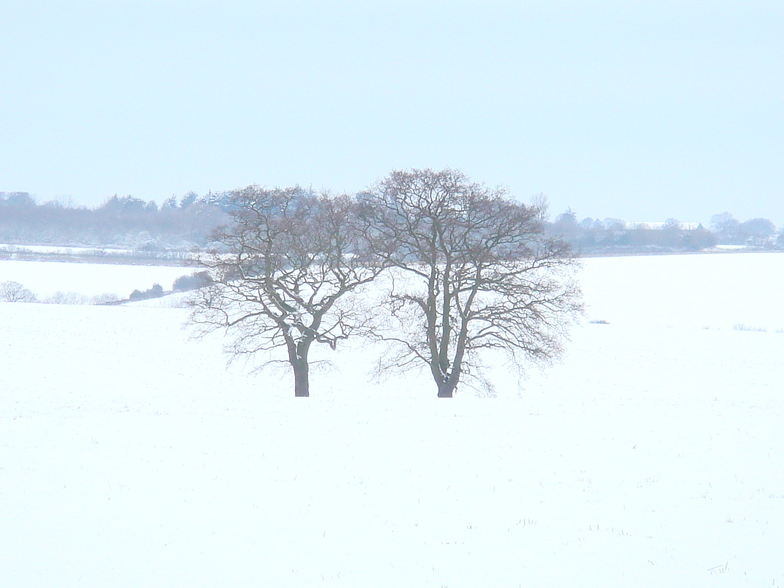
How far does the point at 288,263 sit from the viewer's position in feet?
84.7

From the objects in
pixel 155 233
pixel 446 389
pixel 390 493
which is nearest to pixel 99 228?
pixel 155 233

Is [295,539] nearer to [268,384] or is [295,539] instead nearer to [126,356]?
[268,384]

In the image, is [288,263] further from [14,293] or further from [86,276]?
[86,276]

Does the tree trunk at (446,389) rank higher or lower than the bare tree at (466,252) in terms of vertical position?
lower

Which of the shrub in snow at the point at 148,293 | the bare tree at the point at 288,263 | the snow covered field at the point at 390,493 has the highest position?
the bare tree at the point at 288,263

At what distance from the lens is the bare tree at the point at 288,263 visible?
25250mm

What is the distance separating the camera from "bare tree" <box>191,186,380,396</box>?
25250 millimetres

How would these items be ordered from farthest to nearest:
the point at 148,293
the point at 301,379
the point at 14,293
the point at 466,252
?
the point at 148,293, the point at 14,293, the point at 301,379, the point at 466,252

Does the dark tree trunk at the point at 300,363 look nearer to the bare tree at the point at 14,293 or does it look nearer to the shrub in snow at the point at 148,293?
the shrub in snow at the point at 148,293

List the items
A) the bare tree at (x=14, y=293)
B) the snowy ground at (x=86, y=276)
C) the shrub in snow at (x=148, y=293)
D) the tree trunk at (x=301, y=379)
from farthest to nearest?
the snowy ground at (x=86, y=276) → the shrub in snow at (x=148, y=293) → the bare tree at (x=14, y=293) → the tree trunk at (x=301, y=379)

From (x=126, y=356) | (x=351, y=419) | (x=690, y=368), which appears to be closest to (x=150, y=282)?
(x=126, y=356)

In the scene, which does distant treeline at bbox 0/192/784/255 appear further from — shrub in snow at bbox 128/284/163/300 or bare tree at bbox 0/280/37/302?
bare tree at bbox 0/280/37/302

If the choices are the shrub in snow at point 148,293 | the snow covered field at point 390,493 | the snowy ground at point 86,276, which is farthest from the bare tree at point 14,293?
the snow covered field at point 390,493

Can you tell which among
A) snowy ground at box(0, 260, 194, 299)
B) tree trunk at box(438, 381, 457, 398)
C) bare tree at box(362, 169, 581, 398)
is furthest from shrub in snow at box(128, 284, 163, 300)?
tree trunk at box(438, 381, 457, 398)
